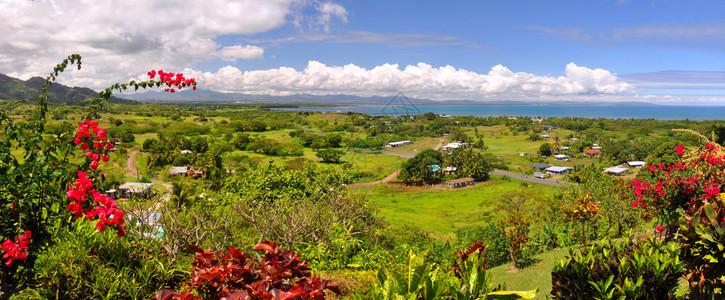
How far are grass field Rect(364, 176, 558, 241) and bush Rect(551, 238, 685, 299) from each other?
2200cm

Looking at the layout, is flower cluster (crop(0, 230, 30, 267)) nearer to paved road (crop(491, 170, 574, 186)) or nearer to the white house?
paved road (crop(491, 170, 574, 186))

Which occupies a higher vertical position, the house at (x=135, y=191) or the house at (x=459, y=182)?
the house at (x=135, y=191)

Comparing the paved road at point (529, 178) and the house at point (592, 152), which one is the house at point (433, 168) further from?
the house at point (592, 152)

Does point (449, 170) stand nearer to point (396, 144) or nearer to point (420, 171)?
point (420, 171)

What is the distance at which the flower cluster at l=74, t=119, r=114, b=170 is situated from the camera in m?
3.24

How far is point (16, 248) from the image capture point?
3168 mm

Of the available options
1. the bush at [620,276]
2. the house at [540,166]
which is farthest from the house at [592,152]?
the bush at [620,276]

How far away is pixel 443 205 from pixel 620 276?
38.6 meters

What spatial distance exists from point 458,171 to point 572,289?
5530 cm

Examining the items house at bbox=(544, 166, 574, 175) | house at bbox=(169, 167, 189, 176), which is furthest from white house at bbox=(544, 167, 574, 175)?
house at bbox=(169, 167, 189, 176)

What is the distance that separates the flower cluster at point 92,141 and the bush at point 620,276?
457cm

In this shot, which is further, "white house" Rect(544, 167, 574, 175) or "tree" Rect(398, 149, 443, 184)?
"white house" Rect(544, 167, 574, 175)

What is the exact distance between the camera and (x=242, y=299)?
2.11m

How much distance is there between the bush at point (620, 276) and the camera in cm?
343
